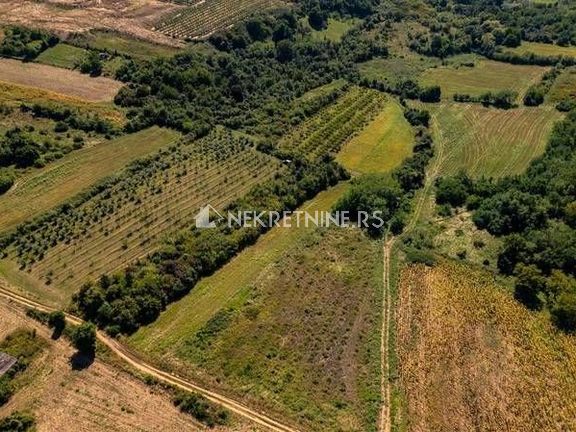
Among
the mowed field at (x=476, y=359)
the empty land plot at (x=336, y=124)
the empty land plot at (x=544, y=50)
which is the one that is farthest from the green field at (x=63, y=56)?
the empty land plot at (x=544, y=50)

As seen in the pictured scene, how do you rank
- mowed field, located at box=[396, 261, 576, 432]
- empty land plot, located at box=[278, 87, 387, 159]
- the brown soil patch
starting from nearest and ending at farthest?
mowed field, located at box=[396, 261, 576, 432] → empty land plot, located at box=[278, 87, 387, 159] → the brown soil patch

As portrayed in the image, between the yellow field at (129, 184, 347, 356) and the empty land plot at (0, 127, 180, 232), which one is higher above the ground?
the empty land plot at (0, 127, 180, 232)

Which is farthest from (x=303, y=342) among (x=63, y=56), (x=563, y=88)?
(x=563, y=88)

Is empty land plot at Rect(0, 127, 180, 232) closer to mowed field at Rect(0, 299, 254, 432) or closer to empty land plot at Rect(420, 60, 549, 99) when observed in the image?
mowed field at Rect(0, 299, 254, 432)

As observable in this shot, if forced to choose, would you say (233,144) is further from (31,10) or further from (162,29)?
(31,10)

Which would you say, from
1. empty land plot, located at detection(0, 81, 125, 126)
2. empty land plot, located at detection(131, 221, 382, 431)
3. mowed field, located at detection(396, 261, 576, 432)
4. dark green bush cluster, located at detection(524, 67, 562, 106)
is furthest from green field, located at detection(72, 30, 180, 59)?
mowed field, located at detection(396, 261, 576, 432)

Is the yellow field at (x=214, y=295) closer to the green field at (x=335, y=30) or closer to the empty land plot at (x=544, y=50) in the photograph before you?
the green field at (x=335, y=30)
